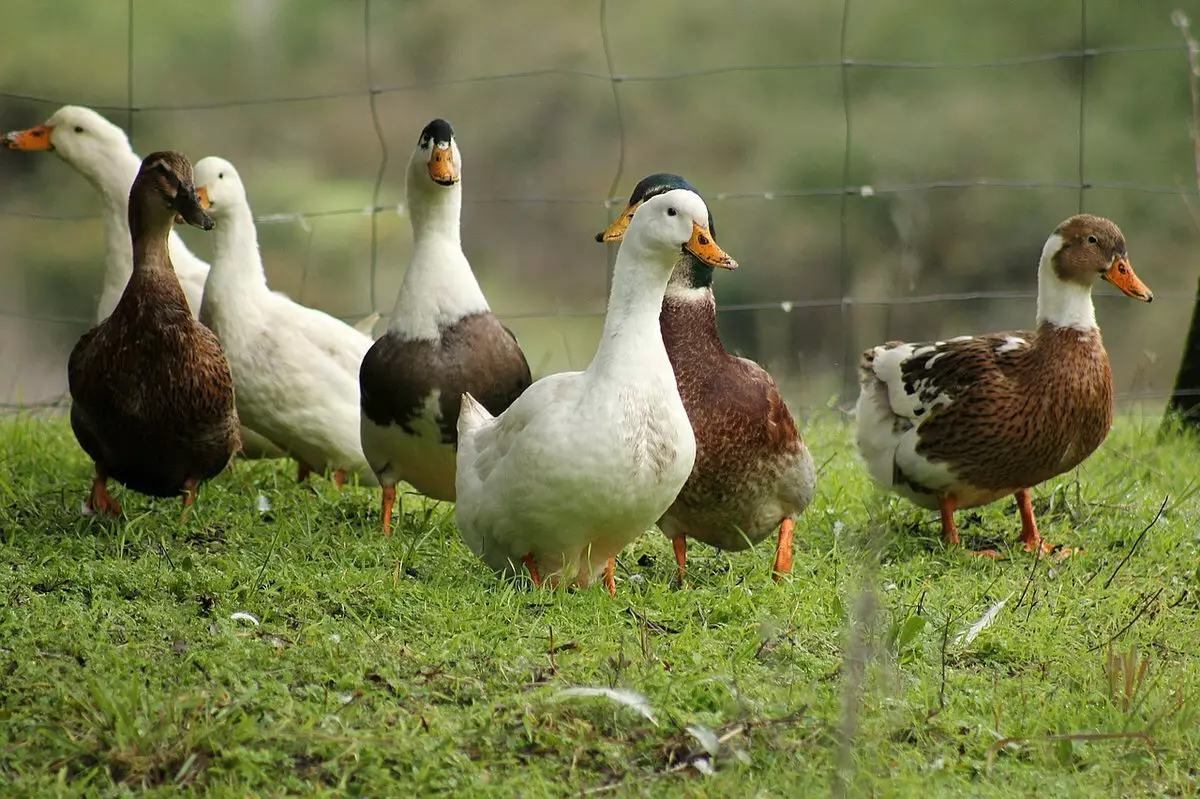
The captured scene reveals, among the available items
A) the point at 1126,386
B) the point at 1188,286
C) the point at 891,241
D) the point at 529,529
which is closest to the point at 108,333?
the point at 529,529

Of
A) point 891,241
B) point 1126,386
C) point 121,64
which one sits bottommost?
point 1126,386

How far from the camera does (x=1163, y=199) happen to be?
12805 millimetres

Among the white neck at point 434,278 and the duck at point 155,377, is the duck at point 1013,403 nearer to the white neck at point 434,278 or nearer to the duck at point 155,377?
the white neck at point 434,278

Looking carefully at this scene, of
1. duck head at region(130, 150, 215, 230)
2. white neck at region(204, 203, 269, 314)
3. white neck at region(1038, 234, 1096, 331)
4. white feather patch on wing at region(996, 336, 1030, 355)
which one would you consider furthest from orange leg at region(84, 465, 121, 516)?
white neck at region(1038, 234, 1096, 331)

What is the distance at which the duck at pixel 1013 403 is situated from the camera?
480 centimetres

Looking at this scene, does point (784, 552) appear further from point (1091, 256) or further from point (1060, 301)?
point (1091, 256)

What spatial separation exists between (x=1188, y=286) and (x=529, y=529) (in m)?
10.1

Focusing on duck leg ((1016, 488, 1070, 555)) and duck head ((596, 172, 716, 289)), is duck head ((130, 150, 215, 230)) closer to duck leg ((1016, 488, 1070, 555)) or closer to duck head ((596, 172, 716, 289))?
duck head ((596, 172, 716, 289))

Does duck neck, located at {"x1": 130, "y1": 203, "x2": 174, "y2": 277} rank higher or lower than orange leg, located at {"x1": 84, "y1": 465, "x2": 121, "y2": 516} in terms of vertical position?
higher

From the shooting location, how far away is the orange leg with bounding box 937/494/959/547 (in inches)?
196

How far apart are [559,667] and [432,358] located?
158 centimetres

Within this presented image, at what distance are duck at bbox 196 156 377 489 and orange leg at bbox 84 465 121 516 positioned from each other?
724 millimetres

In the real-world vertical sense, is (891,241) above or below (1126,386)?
above

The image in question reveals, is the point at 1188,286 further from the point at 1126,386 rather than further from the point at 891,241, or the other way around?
the point at 891,241
